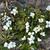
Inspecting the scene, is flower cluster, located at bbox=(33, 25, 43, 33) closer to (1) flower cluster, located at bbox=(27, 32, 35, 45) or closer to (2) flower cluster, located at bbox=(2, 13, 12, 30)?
(1) flower cluster, located at bbox=(27, 32, 35, 45)

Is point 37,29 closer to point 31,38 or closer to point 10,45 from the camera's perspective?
point 31,38

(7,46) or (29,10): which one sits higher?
(29,10)

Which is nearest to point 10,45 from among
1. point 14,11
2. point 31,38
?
point 31,38

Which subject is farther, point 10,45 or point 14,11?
point 14,11

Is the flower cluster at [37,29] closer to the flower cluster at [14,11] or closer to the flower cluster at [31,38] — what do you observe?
the flower cluster at [31,38]

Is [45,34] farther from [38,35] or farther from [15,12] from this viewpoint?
[15,12]

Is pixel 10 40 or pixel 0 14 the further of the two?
pixel 0 14

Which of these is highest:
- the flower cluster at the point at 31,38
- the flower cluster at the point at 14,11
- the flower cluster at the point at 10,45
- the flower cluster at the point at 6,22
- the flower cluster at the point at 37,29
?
the flower cluster at the point at 14,11

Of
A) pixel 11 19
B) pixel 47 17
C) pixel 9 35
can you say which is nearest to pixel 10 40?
pixel 9 35

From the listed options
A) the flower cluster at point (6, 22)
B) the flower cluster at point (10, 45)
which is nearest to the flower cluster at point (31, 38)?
the flower cluster at point (10, 45)

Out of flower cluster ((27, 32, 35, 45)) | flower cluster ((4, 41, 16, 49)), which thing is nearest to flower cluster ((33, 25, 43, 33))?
flower cluster ((27, 32, 35, 45))

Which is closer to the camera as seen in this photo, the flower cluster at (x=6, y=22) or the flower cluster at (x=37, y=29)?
the flower cluster at (x=37, y=29)
